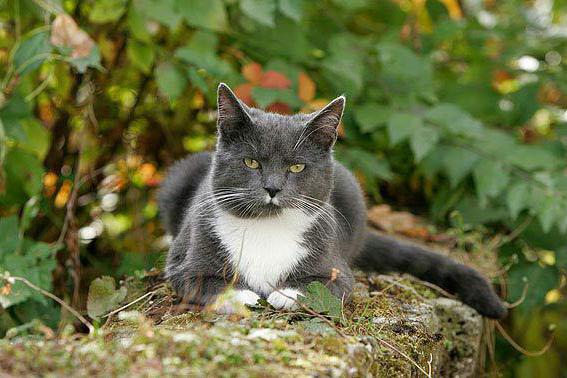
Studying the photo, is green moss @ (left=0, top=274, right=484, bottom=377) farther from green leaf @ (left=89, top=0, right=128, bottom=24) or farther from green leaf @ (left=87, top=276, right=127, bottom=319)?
green leaf @ (left=89, top=0, right=128, bottom=24)

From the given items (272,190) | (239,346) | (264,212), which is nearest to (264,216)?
(264,212)

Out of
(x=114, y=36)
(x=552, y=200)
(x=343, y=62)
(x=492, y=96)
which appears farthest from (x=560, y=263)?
(x=114, y=36)

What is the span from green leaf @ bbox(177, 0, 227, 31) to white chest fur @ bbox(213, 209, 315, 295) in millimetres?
1285

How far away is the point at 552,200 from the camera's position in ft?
13.3

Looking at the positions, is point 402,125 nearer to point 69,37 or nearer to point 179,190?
point 179,190

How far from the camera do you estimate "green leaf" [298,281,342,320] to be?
2662 millimetres

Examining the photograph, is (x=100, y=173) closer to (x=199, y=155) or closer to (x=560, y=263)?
(x=199, y=155)

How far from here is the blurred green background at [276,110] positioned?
3.95 m

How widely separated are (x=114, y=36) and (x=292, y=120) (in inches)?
84.9

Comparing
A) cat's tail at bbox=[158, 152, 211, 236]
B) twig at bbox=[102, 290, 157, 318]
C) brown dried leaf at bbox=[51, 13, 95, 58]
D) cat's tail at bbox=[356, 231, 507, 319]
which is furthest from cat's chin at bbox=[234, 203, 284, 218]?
brown dried leaf at bbox=[51, 13, 95, 58]

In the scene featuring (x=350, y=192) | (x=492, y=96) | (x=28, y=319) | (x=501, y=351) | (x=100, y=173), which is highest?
(x=492, y=96)

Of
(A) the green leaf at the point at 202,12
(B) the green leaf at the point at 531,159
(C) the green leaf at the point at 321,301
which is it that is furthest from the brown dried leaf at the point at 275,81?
(C) the green leaf at the point at 321,301

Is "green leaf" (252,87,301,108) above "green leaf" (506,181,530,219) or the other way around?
above

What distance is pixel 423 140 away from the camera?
414cm
